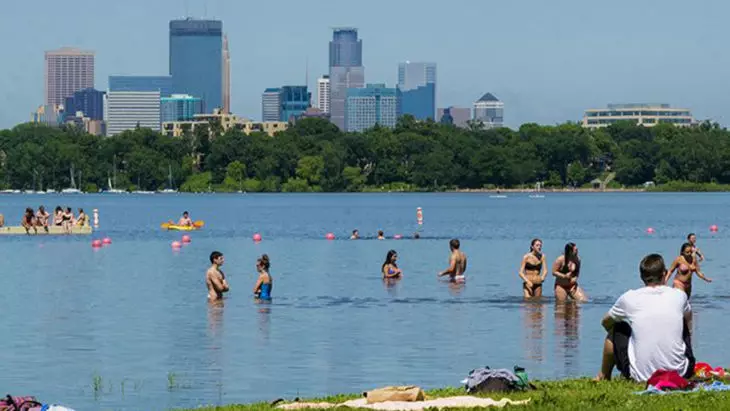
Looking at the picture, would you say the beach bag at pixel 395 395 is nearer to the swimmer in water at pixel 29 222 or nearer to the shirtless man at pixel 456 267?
the shirtless man at pixel 456 267

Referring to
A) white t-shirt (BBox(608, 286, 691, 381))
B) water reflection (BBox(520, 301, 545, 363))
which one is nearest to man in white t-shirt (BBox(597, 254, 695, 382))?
white t-shirt (BBox(608, 286, 691, 381))

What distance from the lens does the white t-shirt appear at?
1850cm

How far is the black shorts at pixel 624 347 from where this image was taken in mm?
18750

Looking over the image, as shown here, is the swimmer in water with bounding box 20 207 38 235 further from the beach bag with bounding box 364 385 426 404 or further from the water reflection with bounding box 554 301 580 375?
the beach bag with bounding box 364 385 426 404

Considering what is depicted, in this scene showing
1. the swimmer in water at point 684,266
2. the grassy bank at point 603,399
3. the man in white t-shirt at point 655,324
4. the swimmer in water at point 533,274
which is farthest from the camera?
the swimmer in water at point 533,274

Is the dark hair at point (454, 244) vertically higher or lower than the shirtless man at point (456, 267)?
higher

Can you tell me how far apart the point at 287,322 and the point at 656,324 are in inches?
731

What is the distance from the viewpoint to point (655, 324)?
18484 millimetres

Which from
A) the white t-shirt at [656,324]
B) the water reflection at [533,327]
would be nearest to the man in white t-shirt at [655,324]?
the white t-shirt at [656,324]

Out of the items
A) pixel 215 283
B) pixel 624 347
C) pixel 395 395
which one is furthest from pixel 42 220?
pixel 395 395

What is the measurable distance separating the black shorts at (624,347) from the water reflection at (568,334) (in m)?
6.80

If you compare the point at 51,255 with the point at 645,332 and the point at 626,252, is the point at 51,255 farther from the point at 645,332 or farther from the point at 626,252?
the point at 645,332

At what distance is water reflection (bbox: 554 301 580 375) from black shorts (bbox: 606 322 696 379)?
6799 mm

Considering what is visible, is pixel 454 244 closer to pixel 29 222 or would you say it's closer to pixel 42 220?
pixel 29 222
